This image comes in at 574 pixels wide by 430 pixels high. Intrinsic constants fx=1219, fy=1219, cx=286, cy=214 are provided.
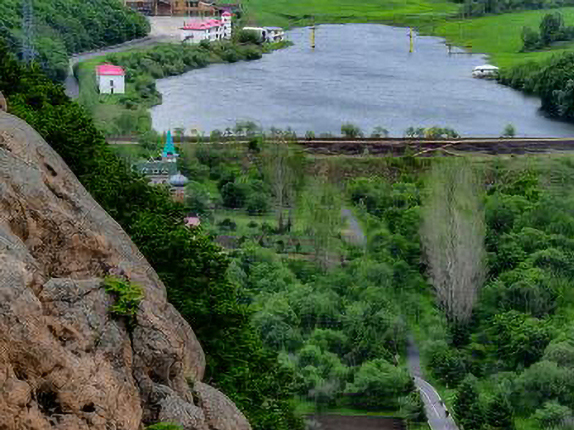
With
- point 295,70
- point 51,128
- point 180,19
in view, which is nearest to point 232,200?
point 51,128

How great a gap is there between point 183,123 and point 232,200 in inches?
463

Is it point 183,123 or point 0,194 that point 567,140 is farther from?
point 0,194

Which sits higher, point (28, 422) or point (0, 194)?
point (0, 194)

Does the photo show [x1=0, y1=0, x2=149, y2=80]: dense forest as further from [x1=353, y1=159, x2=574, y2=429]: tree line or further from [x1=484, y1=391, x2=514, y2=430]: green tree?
[x1=484, y1=391, x2=514, y2=430]: green tree

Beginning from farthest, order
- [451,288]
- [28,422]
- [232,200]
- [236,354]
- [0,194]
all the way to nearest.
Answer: [232,200], [451,288], [236,354], [0,194], [28,422]

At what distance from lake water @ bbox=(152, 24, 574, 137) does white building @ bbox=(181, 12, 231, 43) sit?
12.4 feet

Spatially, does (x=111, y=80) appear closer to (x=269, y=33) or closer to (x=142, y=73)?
(x=142, y=73)

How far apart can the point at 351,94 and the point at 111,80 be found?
30.5 feet

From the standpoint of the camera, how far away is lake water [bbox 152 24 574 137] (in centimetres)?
4194

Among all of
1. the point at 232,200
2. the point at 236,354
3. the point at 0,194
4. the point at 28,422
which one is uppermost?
the point at 0,194

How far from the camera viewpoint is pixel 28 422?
20.8ft

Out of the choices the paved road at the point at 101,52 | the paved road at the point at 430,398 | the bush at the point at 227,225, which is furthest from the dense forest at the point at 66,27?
the paved road at the point at 430,398

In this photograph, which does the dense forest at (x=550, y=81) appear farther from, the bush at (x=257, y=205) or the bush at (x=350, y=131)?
the bush at (x=257, y=205)

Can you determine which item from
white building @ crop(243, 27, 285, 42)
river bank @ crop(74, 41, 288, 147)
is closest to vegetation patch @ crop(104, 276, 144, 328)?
river bank @ crop(74, 41, 288, 147)
